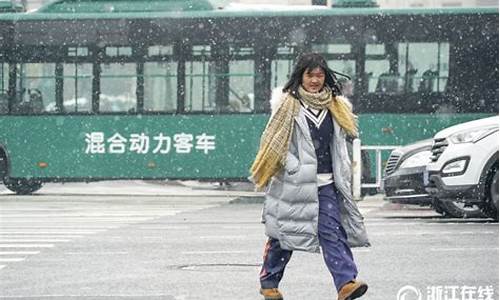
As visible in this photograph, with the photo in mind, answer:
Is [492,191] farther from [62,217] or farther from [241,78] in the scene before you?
[241,78]

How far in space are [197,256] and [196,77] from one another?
12633mm

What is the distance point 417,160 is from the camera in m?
19.0

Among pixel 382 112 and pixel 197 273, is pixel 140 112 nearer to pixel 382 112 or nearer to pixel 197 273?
pixel 382 112

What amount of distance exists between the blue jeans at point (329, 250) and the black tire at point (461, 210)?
9558 millimetres

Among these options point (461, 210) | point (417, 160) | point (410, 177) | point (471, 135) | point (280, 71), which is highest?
point (280, 71)

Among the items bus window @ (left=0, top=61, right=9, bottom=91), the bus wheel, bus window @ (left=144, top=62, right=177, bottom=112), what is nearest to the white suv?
bus window @ (left=144, top=62, right=177, bottom=112)

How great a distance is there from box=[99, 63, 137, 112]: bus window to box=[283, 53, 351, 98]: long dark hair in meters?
16.8

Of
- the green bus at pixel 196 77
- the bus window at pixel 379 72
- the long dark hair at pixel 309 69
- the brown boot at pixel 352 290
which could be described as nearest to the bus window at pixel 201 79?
the green bus at pixel 196 77

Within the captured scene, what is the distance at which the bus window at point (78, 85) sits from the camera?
25.7m

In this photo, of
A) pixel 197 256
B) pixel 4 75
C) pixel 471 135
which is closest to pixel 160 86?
pixel 4 75

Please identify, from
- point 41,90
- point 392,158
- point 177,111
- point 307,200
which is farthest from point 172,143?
point 307,200

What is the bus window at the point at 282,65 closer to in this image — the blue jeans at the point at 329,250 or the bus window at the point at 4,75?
the bus window at the point at 4,75

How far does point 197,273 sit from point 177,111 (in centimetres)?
1456

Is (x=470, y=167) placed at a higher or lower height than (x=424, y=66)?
lower
